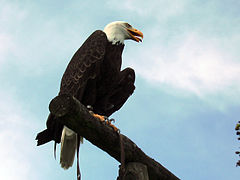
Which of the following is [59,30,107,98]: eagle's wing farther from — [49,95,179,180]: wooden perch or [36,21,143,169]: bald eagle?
[49,95,179,180]: wooden perch

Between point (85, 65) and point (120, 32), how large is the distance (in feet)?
2.59

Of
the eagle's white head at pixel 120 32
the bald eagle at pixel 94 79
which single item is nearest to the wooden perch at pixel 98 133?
the bald eagle at pixel 94 79

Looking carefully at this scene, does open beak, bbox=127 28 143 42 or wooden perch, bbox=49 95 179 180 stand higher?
open beak, bbox=127 28 143 42

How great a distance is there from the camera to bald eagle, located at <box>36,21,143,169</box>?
455 centimetres

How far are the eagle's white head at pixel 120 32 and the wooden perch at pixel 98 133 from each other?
1.55 metres

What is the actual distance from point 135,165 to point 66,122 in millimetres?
1036

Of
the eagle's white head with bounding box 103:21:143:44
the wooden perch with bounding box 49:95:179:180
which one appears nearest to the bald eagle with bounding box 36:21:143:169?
the eagle's white head with bounding box 103:21:143:44

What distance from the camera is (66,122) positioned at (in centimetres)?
338

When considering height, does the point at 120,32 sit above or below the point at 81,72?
above

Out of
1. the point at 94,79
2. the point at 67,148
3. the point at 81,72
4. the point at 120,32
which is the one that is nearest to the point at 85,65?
the point at 81,72

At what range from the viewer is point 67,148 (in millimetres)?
4660

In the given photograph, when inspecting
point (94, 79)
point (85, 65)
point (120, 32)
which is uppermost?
point (120, 32)

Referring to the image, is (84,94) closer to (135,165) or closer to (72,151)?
(72,151)

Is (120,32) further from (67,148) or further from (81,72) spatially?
(67,148)
